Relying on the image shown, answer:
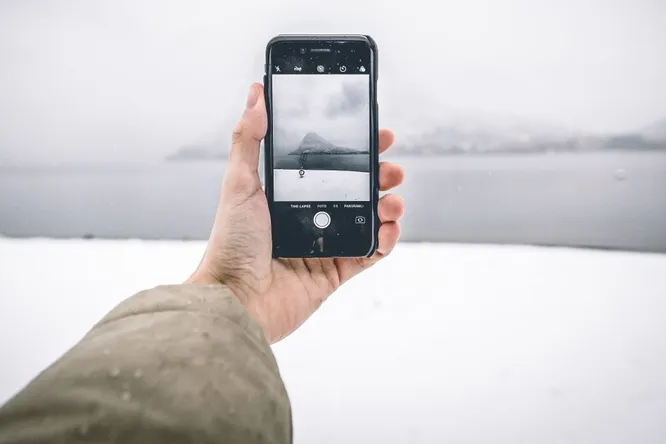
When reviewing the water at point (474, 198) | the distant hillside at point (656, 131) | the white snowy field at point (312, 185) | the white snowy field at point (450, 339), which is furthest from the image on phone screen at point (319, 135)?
the distant hillside at point (656, 131)

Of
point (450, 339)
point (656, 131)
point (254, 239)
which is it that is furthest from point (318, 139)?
point (656, 131)

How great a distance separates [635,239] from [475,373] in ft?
1.78

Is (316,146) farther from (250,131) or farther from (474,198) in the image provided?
(474,198)

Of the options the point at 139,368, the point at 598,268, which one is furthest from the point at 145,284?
the point at 598,268

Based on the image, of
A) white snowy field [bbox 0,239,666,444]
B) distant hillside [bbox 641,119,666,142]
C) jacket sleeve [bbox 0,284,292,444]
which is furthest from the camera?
distant hillside [bbox 641,119,666,142]

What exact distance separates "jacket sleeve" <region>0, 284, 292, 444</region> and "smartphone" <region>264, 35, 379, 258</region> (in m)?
0.29

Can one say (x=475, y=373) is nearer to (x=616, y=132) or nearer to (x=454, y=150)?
(x=454, y=150)

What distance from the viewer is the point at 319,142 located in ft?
1.93

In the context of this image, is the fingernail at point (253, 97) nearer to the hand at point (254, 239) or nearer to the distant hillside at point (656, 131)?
the hand at point (254, 239)

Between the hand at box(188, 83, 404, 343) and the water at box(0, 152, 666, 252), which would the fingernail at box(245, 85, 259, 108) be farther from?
the water at box(0, 152, 666, 252)

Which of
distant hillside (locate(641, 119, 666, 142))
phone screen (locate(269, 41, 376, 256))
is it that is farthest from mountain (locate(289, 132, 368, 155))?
distant hillside (locate(641, 119, 666, 142))

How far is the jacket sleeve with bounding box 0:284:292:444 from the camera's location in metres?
0.19

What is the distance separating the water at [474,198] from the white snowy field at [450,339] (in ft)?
0.13

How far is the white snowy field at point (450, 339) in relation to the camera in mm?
563
